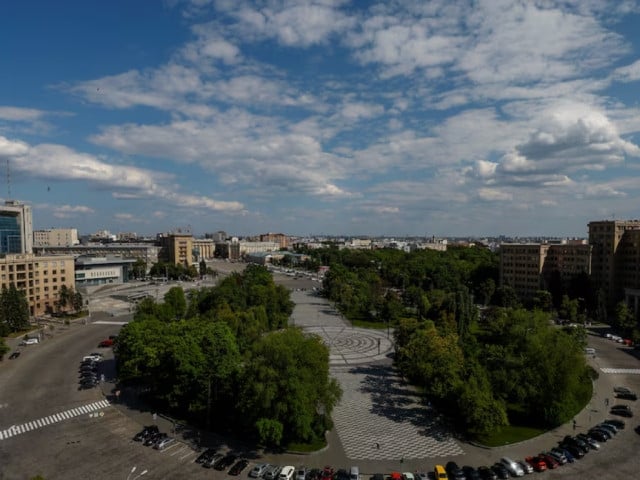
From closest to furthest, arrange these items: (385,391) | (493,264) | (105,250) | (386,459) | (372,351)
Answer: (386,459)
(385,391)
(372,351)
(493,264)
(105,250)

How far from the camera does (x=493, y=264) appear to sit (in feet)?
269

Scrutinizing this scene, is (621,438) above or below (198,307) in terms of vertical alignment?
below

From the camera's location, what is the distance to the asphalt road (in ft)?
67.7

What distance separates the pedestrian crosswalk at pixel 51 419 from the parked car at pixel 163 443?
7296 mm

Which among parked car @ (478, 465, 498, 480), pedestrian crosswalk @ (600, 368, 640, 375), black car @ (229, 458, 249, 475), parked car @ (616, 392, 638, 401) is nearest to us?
parked car @ (478, 465, 498, 480)

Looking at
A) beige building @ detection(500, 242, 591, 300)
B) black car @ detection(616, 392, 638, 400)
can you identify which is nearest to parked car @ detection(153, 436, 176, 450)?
black car @ detection(616, 392, 638, 400)

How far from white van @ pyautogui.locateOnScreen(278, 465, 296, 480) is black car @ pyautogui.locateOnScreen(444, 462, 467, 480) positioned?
7434 millimetres

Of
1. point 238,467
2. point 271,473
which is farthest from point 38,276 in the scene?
point 271,473

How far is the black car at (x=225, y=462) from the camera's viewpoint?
67.8ft

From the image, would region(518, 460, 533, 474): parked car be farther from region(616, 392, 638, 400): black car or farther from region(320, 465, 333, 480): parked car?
region(616, 392, 638, 400): black car

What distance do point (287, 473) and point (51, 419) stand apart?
53.9 feet

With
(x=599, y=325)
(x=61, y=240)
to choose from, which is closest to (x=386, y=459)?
(x=599, y=325)

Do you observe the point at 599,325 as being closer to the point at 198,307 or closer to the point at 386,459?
the point at 386,459

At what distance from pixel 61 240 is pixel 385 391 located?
171 metres
